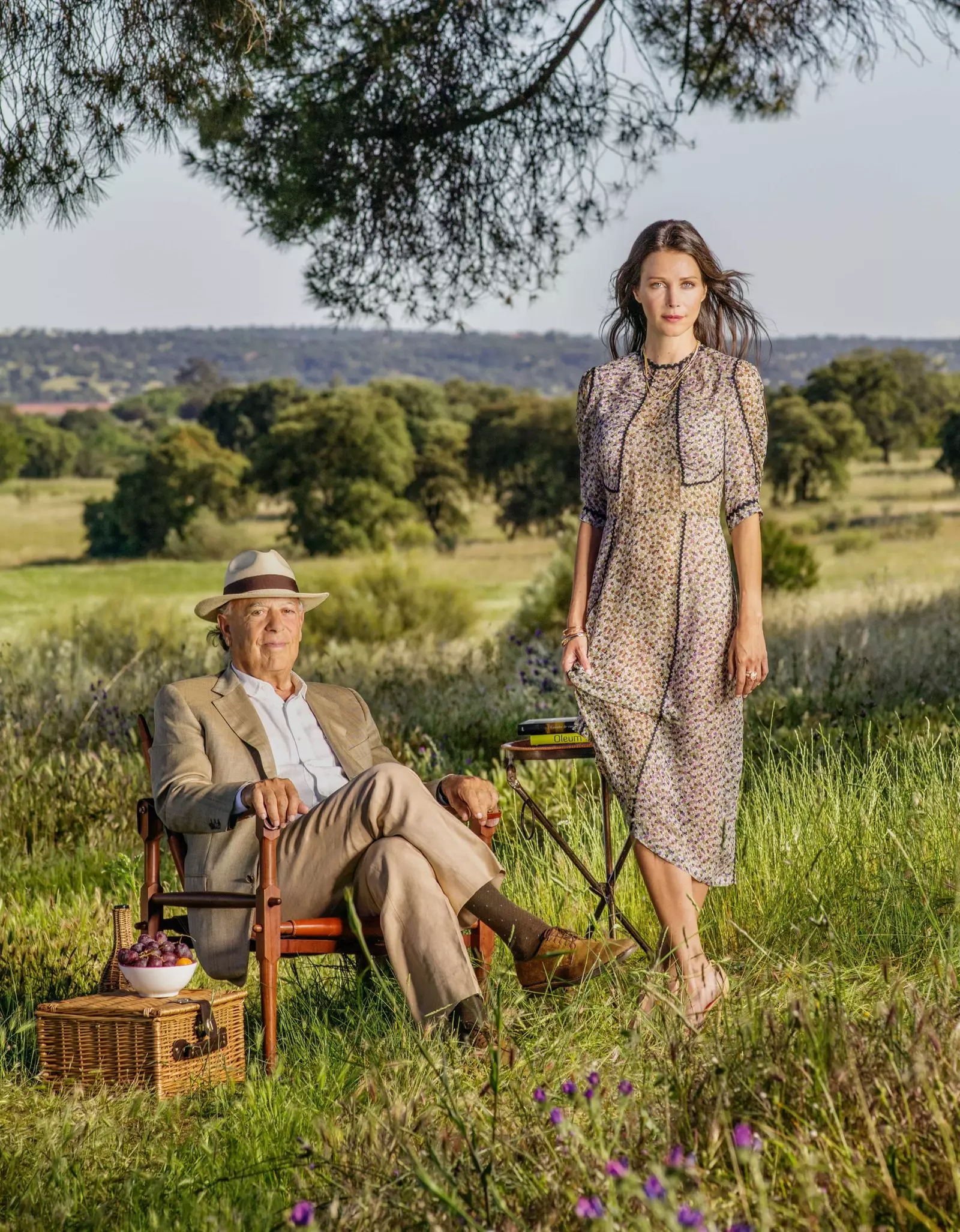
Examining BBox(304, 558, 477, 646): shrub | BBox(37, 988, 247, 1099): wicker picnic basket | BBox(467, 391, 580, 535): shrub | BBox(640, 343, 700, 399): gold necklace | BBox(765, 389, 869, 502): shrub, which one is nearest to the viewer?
BBox(37, 988, 247, 1099): wicker picnic basket

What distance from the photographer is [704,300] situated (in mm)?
3768

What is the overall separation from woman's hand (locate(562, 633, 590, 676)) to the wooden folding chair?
1.49 feet

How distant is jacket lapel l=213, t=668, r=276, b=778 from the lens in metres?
3.81

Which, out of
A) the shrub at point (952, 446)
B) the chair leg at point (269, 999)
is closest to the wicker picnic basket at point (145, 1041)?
the chair leg at point (269, 999)

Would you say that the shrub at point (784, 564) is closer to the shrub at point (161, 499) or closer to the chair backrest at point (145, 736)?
the chair backrest at point (145, 736)

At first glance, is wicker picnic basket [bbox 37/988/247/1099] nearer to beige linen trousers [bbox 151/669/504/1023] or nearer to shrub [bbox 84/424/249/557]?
beige linen trousers [bbox 151/669/504/1023]

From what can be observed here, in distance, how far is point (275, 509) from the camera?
49.4 m

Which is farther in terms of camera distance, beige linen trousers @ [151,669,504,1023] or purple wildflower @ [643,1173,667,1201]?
beige linen trousers @ [151,669,504,1023]

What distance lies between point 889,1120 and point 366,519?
40241 millimetres

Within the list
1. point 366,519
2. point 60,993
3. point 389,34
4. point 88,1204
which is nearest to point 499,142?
point 389,34

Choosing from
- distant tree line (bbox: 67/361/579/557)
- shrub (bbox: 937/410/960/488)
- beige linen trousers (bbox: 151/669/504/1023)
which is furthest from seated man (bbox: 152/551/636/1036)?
shrub (bbox: 937/410/960/488)

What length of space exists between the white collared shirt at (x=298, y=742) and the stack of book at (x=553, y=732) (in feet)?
1.58

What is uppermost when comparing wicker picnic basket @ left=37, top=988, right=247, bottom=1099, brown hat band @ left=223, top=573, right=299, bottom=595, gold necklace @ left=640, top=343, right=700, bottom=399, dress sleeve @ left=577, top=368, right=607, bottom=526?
gold necklace @ left=640, top=343, right=700, bottom=399

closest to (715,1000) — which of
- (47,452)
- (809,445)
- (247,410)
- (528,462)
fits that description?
(528,462)
